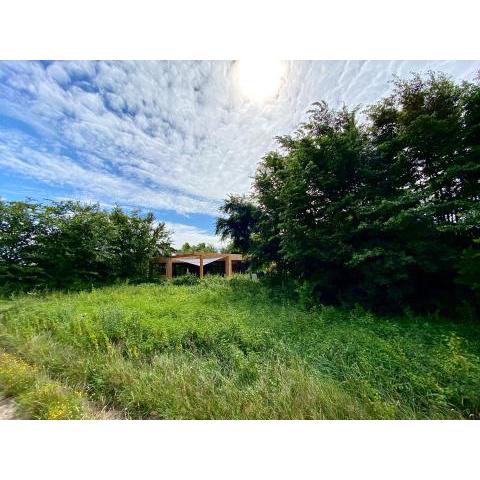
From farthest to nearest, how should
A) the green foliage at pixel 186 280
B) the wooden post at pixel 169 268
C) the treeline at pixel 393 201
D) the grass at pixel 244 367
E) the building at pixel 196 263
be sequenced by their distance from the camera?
the building at pixel 196 263 < the wooden post at pixel 169 268 < the green foliage at pixel 186 280 < the treeline at pixel 393 201 < the grass at pixel 244 367

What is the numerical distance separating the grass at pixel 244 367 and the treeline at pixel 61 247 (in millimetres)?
5146

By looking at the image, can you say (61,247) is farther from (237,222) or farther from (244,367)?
(244,367)

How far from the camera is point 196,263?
12781 mm

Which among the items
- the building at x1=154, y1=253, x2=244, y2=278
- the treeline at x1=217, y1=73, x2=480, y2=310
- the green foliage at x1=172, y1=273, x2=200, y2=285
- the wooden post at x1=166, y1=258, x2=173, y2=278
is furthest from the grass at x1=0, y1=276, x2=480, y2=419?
the building at x1=154, y1=253, x2=244, y2=278

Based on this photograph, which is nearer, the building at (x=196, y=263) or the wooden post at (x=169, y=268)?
the wooden post at (x=169, y=268)

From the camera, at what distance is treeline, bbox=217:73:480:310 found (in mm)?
3887

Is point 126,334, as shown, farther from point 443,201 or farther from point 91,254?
point 91,254

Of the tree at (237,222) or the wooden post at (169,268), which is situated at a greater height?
the tree at (237,222)

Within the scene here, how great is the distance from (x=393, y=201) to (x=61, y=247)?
10.4 m

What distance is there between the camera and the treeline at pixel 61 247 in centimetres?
786

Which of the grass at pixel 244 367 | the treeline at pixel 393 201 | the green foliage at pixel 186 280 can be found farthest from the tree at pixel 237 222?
the grass at pixel 244 367

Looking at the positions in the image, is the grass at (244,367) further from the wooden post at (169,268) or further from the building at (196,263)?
the building at (196,263)
